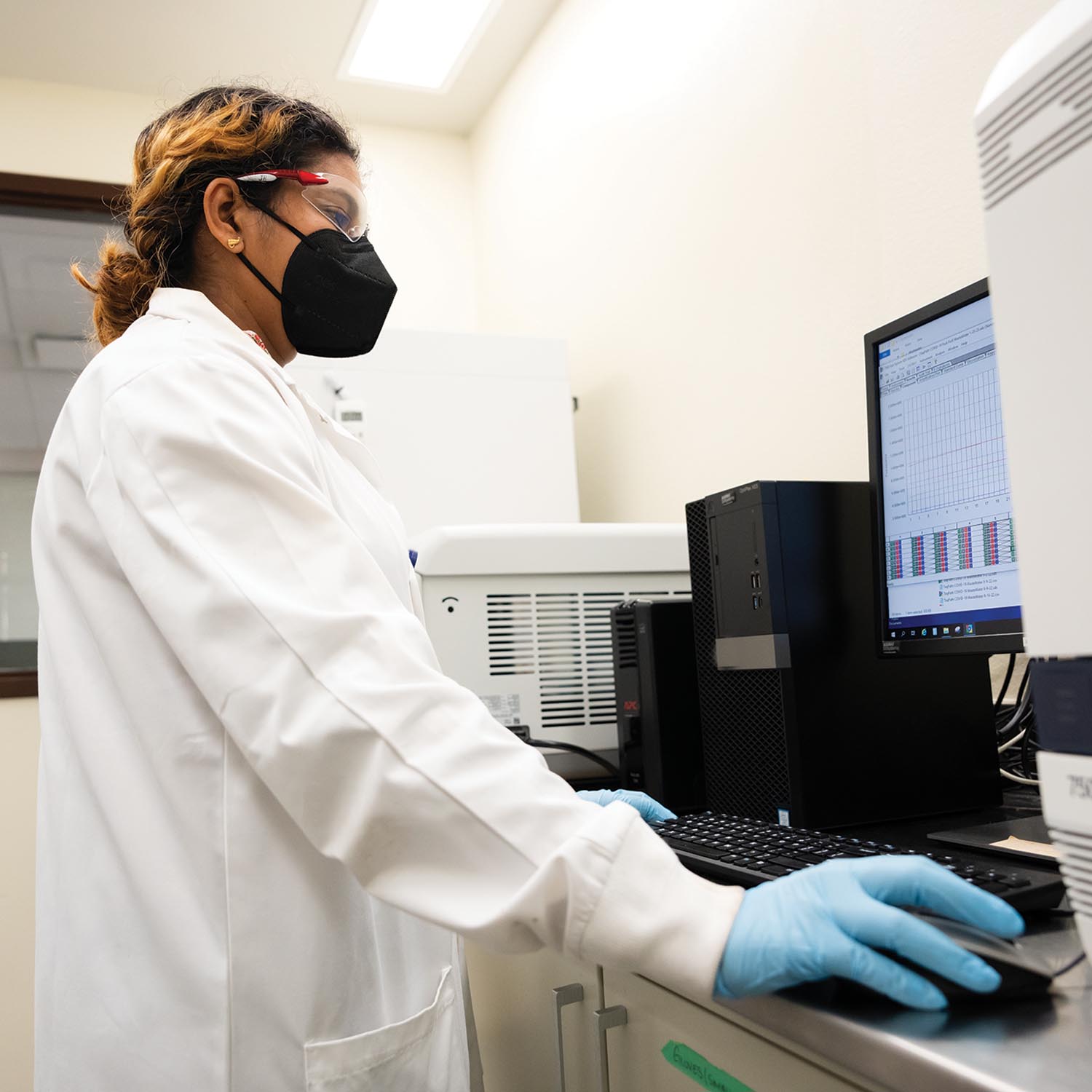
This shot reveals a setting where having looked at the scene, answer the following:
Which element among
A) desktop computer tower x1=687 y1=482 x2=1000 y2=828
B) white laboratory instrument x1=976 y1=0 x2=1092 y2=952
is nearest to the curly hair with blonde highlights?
desktop computer tower x1=687 y1=482 x2=1000 y2=828

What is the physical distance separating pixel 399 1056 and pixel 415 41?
241 cm

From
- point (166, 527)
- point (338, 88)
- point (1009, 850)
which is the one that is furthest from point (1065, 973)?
point (338, 88)

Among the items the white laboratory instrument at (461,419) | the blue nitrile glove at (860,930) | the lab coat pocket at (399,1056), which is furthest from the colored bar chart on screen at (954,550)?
the white laboratory instrument at (461,419)

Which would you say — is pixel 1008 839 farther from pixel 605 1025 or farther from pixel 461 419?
pixel 461 419

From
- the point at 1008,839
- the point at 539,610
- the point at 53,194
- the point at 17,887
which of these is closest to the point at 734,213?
the point at 539,610

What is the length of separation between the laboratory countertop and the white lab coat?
0.21ft

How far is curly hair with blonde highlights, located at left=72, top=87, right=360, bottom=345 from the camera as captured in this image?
3.41 feet

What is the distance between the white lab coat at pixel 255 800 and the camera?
591 mm

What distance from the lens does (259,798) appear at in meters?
0.74

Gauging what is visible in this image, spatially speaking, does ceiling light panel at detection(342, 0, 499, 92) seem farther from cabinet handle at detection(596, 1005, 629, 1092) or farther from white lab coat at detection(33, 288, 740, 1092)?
cabinet handle at detection(596, 1005, 629, 1092)

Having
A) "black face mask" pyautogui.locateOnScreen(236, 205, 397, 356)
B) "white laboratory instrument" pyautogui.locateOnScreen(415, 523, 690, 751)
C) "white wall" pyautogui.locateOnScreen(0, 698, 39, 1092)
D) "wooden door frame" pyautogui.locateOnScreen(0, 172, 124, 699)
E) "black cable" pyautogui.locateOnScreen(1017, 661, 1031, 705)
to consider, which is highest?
"wooden door frame" pyautogui.locateOnScreen(0, 172, 124, 699)

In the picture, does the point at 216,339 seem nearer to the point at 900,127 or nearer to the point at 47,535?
the point at 47,535

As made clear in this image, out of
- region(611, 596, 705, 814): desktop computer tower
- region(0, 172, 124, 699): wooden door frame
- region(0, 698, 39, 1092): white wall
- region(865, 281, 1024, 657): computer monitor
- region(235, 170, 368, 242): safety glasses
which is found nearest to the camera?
region(865, 281, 1024, 657): computer monitor

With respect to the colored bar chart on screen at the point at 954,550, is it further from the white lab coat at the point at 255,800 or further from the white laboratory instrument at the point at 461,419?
the white laboratory instrument at the point at 461,419
